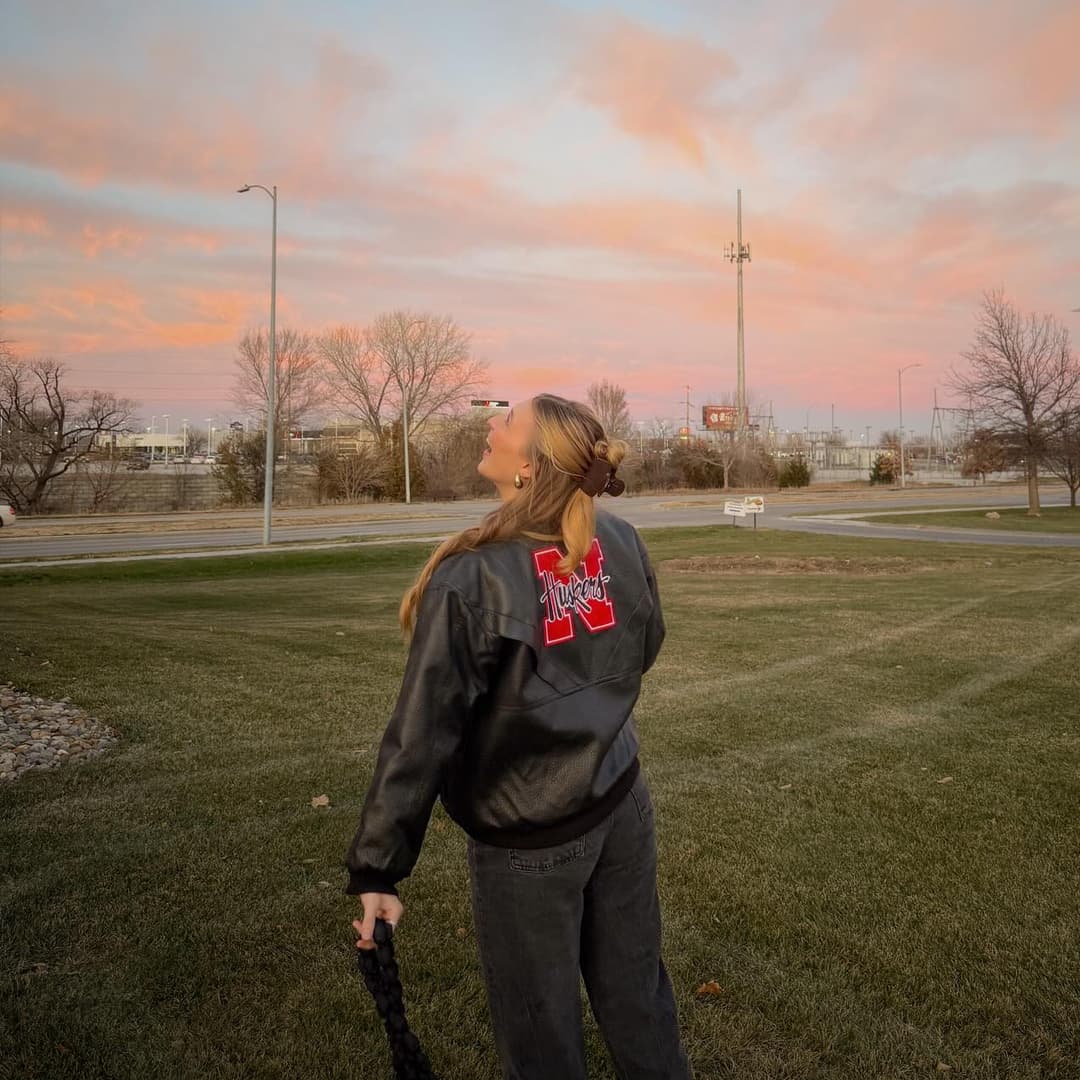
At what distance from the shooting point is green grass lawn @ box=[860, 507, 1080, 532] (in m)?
28.9

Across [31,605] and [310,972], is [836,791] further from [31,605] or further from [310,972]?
[31,605]

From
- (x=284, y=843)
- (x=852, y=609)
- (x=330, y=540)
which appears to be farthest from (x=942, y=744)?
(x=330, y=540)

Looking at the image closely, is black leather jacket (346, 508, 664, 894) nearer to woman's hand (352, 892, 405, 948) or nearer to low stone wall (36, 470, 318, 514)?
woman's hand (352, 892, 405, 948)

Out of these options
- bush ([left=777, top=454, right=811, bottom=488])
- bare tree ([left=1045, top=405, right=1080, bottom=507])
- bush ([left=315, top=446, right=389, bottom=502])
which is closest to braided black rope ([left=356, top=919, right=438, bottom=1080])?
→ bare tree ([left=1045, top=405, right=1080, bottom=507])

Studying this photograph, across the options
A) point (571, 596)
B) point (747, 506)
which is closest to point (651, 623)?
point (571, 596)

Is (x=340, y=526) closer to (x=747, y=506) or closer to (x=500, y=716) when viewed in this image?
(x=747, y=506)

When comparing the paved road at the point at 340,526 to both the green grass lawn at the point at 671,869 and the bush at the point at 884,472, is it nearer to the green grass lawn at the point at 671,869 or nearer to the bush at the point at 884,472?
the green grass lawn at the point at 671,869

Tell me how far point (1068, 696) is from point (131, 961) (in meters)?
7.38

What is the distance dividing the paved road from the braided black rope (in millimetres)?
22451

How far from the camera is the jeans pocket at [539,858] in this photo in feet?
7.11

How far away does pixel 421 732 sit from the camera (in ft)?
6.93

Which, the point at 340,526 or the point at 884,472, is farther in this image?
the point at 884,472

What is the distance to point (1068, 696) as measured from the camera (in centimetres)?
809

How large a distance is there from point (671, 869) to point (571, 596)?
2909 mm
